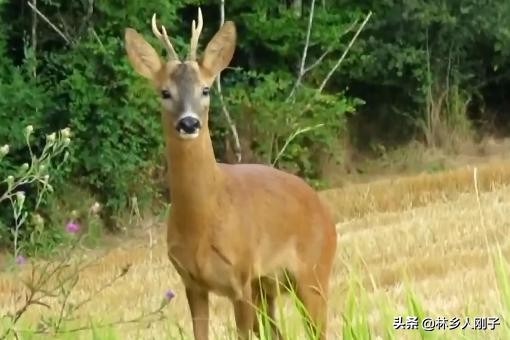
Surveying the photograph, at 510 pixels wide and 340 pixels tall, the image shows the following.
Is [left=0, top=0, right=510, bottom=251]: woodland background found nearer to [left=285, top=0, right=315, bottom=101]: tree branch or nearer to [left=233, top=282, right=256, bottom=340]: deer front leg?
[left=285, top=0, right=315, bottom=101]: tree branch

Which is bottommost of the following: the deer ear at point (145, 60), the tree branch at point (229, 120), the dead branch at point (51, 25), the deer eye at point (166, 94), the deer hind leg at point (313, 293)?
the tree branch at point (229, 120)

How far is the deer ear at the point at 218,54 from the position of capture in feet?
18.6

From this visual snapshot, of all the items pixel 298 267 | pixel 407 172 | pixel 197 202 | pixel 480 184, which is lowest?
pixel 407 172

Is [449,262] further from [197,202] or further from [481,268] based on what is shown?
[197,202]

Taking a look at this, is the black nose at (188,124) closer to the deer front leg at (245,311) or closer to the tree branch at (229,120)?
the deer front leg at (245,311)

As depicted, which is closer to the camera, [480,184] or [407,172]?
[480,184]

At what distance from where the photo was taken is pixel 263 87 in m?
17.0

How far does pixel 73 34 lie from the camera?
51.1 ft

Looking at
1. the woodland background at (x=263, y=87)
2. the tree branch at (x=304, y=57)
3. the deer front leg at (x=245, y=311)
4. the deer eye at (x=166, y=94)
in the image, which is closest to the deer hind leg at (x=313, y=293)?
the deer front leg at (x=245, y=311)

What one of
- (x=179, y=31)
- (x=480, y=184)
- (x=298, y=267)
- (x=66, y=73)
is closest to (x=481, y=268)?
(x=298, y=267)

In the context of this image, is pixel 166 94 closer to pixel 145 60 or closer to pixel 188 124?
pixel 188 124

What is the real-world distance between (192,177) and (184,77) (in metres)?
0.40

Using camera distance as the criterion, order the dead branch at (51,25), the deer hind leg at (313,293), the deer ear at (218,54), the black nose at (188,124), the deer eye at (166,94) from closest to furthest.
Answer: the black nose at (188,124), the deer eye at (166,94), the deer ear at (218,54), the deer hind leg at (313,293), the dead branch at (51,25)

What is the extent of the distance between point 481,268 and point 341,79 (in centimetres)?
1001
